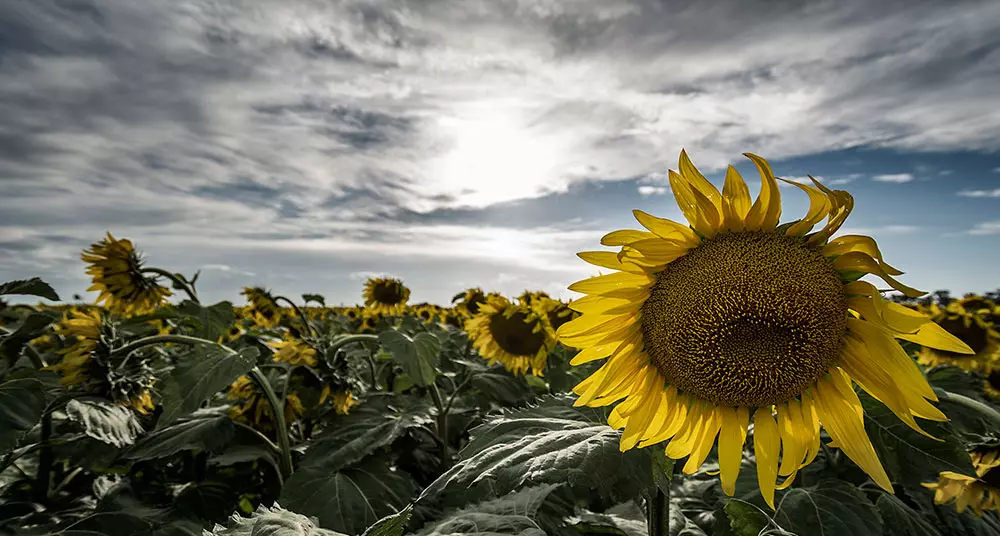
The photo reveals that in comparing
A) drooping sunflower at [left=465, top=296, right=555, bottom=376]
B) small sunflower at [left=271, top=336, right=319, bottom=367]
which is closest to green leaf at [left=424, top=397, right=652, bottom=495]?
small sunflower at [left=271, top=336, right=319, bottom=367]

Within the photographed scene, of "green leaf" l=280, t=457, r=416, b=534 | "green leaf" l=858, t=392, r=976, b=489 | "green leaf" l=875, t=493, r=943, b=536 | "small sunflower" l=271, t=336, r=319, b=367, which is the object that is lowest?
"green leaf" l=280, t=457, r=416, b=534

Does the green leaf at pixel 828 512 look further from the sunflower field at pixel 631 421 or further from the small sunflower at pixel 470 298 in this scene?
the small sunflower at pixel 470 298

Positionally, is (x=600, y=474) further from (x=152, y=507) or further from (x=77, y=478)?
(x=77, y=478)

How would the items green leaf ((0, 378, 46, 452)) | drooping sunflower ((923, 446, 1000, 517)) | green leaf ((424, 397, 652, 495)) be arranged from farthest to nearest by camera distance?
drooping sunflower ((923, 446, 1000, 517)), green leaf ((0, 378, 46, 452)), green leaf ((424, 397, 652, 495))

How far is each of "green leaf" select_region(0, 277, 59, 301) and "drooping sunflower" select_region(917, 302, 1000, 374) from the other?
8284mm

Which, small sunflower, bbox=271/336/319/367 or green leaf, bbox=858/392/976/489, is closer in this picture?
green leaf, bbox=858/392/976/489

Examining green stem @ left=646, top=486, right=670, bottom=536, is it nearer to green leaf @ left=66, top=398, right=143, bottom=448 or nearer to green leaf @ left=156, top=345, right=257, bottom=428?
green leaf @ left=156, top=345, right=257, bottom=428

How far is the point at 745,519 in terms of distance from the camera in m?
1.57

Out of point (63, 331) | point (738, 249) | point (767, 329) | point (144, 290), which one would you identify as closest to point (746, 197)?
point (738, 249)

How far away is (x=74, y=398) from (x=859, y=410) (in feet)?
9.95

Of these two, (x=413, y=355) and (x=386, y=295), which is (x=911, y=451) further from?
(x=386, y=295)

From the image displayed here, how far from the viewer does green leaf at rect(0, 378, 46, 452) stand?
79.0 inches

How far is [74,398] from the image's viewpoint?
8.36 ft

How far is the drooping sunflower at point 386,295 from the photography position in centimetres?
863
